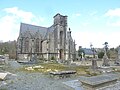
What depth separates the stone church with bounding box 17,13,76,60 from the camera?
53.8 meters

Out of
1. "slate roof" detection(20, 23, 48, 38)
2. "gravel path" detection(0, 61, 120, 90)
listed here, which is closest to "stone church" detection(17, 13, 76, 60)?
"slate roof" detection(20, 23, 48, 38)

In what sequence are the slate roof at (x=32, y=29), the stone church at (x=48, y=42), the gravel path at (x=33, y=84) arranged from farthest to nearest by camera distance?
the slate roof at (x=32, y=29) < the stone church at (x=48, y=42) < the gravel path at (x=33, y=84)

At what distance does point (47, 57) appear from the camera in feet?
174

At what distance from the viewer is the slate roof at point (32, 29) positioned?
184ft

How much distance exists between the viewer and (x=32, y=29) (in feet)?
192

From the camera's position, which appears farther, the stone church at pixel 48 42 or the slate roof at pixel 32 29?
the slate roof at pixel 32 29

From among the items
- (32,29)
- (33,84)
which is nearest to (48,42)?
(32,29)

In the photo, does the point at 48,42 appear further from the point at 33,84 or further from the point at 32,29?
the point at 33,84

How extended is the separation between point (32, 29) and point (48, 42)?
9.09 meters

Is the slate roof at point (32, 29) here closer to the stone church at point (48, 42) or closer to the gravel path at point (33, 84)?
the stone church at point (48, 42)

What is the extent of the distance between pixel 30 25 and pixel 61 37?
13.9m

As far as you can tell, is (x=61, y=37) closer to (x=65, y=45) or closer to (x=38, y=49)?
(x=65, y=45)

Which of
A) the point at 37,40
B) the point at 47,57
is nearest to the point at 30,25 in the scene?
the point at 37,40

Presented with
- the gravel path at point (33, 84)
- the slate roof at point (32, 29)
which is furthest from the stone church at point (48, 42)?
the gravel path at point (33, 84)
